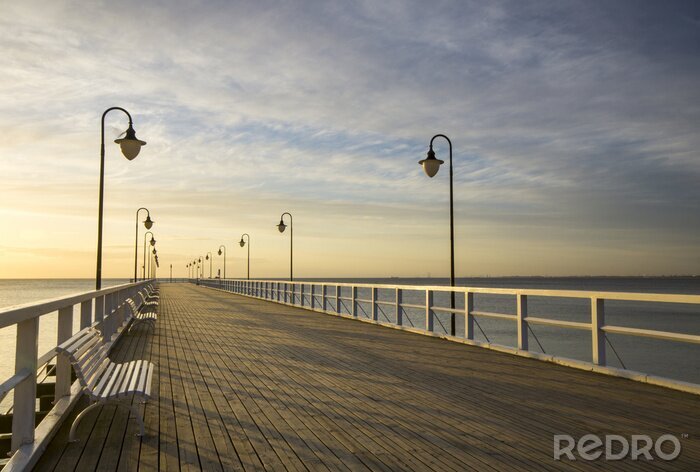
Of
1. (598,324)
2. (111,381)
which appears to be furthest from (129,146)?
(598,324)

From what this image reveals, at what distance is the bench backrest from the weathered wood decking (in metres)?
0.50

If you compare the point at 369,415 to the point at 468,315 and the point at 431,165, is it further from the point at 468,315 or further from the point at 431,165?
the point at 431,165

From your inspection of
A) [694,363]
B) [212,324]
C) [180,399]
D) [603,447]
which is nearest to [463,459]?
[603,447]

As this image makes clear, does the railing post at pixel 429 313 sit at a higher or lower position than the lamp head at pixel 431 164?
lower

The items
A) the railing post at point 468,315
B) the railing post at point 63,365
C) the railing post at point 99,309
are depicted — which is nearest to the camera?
the railing post at point 63,365

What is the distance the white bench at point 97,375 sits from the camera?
4289mm

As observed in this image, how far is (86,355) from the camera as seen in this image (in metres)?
4.73

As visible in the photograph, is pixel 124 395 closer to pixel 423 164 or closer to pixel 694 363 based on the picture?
pixel 423 164

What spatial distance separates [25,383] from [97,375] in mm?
1015

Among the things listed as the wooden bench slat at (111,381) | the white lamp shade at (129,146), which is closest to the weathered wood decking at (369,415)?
the wooden bench slat at (111,381)

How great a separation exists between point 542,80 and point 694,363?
22.2 meters

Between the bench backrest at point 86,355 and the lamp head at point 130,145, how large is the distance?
22.4ft

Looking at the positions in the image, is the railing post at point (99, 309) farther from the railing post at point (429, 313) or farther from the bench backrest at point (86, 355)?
the railing post at point (429, 313)

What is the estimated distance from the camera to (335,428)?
16.1ft
